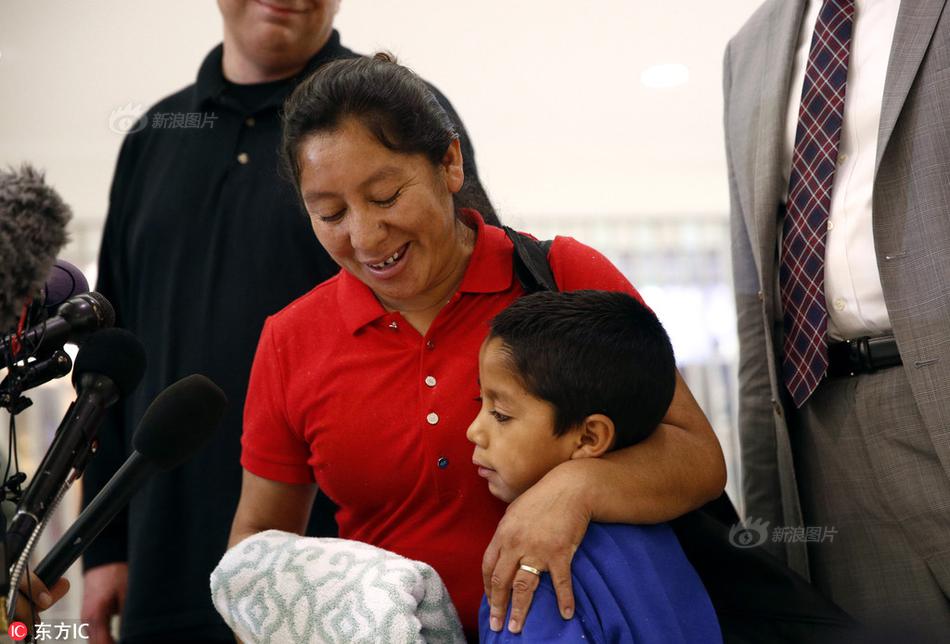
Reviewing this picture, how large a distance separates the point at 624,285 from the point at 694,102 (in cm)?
375

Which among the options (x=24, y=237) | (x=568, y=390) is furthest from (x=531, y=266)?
(x=24, y=237)

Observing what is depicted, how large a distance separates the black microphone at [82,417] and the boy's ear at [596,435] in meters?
0.47

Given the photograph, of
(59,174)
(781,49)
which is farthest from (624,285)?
(59,174)

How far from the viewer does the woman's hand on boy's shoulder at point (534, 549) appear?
103cm

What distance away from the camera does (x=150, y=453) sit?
0.92 m

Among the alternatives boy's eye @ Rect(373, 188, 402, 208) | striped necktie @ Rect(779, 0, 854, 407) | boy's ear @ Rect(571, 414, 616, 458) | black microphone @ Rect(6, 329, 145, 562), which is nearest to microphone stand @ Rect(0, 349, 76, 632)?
black microphone @ Rect(6, 329, 145, 562)

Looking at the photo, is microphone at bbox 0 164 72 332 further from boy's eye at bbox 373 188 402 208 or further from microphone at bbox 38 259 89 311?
boy's eye at bbox 373 188 402 208

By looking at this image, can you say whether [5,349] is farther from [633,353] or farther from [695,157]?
[695,157]

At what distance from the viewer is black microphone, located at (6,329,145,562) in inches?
33.3

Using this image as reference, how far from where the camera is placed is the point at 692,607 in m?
1.08

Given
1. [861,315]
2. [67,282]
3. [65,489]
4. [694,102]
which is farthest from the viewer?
[694,102]

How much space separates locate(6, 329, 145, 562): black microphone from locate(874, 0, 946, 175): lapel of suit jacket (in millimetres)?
1038

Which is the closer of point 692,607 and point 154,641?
point 692,607

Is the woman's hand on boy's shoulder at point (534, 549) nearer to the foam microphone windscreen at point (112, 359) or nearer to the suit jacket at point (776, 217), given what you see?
the foam microphone windscreen at point (112, 359)
